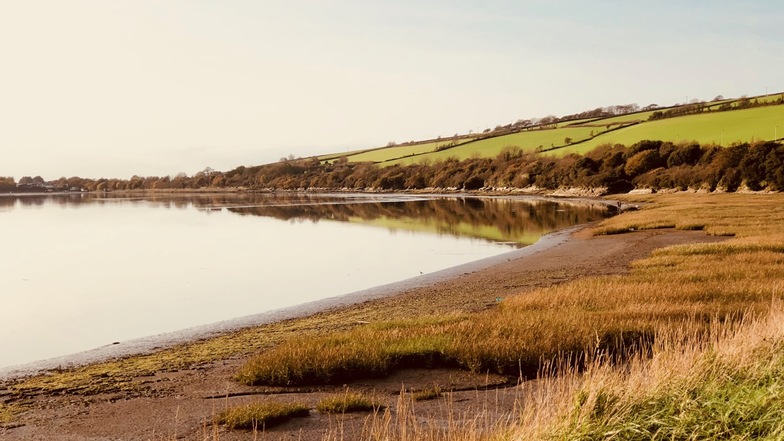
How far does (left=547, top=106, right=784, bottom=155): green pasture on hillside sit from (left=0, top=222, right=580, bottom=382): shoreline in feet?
286

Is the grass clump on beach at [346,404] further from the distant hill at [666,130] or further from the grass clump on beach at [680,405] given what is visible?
the distant hill at [666,130]

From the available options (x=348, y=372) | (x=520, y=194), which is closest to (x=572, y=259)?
(x=348, y=372)

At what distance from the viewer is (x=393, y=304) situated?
73.0 ft

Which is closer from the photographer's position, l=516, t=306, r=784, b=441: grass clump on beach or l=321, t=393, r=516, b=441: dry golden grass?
l=516, t=306, r=784, b=441: grass clump on beach

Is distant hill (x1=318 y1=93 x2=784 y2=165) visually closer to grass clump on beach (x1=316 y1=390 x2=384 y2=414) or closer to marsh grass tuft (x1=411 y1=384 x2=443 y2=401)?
marsh grass tuft (x1=411 y1=384 x2=443 y2=401)

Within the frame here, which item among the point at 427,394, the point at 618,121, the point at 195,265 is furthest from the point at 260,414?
the point at 618,121

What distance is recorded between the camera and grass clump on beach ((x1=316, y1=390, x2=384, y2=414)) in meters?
10.2

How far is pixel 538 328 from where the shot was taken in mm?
14023

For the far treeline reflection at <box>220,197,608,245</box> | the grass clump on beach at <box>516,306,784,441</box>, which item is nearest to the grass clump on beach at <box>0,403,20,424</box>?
the grass clump on beach at <box>516,306,784,441</box>

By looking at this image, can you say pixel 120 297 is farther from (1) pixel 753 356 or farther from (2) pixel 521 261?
(1) pixel 753 356

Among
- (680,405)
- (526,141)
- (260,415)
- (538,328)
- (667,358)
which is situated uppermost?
(526,141)

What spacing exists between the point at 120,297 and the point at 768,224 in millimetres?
38063

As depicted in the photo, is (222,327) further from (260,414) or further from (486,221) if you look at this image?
(486,221)

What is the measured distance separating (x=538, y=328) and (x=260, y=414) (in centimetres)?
692
